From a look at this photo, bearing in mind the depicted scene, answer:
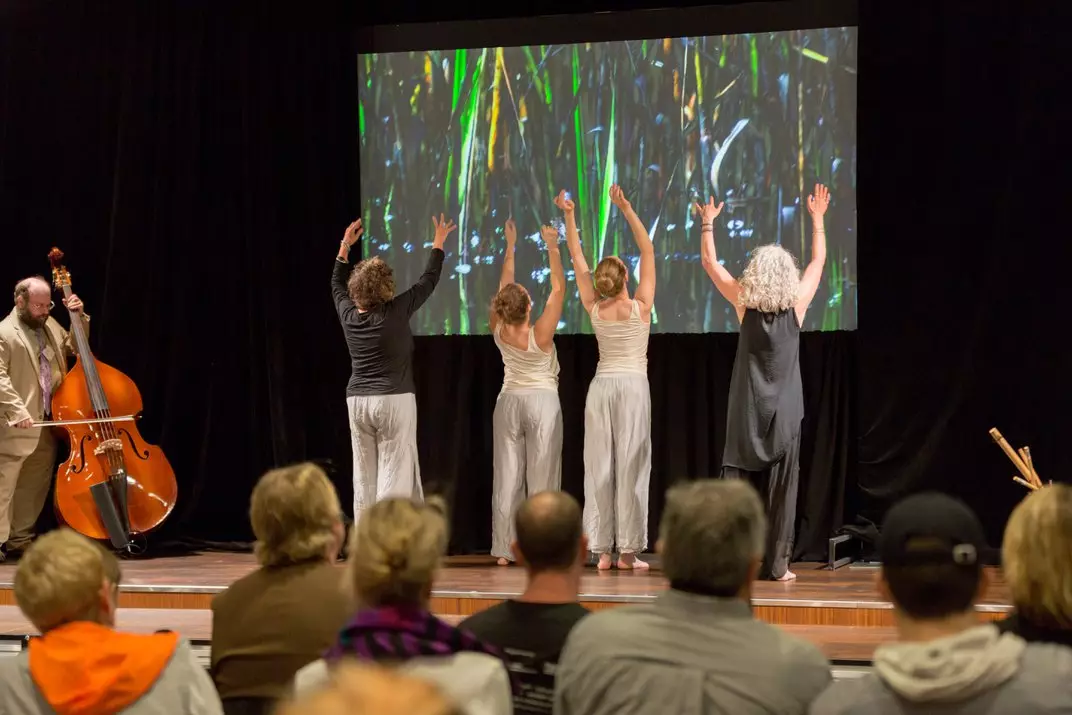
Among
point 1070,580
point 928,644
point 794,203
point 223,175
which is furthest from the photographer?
point 223,175

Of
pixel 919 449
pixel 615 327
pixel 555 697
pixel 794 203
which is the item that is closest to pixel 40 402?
pixel 615 327

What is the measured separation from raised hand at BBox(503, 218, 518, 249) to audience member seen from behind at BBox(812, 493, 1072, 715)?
16.6ft

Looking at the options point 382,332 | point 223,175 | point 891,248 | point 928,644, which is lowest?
point 928,644

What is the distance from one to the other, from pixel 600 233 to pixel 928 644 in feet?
17.7

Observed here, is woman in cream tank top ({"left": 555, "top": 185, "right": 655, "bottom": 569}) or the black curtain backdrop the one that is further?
the black curtain backdrop

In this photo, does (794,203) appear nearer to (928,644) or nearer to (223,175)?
(223,175)

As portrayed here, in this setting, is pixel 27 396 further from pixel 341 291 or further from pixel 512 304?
pixel 512 304

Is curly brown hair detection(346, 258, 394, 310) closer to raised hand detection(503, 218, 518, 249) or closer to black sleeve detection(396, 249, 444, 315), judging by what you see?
black sleeve detection(396, 249, 444, 315)

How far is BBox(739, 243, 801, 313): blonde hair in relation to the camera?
5.88 metres

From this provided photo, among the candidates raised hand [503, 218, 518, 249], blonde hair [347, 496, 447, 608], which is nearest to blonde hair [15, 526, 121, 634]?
blonde hair [347, 496, 447, 608]

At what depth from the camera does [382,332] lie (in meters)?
6.41

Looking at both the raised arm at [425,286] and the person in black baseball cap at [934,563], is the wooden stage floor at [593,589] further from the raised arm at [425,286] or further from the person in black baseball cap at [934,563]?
the person in black baseball cap at [934,563]

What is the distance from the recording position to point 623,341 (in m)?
6.29

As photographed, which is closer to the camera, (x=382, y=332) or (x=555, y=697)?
(x=555, y=697)
